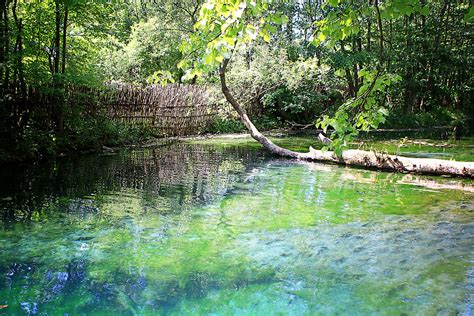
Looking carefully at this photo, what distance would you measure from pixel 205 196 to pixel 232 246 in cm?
226

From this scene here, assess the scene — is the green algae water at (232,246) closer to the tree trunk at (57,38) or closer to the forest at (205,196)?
the forest at (205,196)

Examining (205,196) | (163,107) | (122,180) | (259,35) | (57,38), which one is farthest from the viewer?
(163,107)

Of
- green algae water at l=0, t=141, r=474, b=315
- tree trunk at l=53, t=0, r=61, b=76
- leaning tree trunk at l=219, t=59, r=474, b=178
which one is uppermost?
tree trunk at l=53, t=0, r=61, b=76

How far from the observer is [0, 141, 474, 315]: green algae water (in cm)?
293

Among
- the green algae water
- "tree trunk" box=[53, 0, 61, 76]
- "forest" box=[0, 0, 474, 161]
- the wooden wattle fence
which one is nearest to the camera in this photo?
"forest" box=[0, 0, 474, 161]

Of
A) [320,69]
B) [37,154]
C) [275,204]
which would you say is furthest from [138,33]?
[275,204]

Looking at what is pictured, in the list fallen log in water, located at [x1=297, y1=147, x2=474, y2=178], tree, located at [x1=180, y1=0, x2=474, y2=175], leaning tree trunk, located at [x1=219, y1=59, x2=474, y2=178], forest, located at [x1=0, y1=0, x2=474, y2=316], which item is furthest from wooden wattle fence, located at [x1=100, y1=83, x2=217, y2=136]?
tree, located at [x1=180, y1=0, x2=474, y2=175]

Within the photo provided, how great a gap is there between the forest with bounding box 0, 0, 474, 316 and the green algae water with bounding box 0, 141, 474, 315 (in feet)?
0.07

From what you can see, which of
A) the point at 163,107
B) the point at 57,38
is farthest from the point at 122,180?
the point at 163,107

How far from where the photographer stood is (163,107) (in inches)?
580

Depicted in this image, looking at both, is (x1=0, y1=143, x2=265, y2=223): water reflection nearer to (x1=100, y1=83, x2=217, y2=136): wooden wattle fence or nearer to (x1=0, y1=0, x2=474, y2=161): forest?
(x1=0, y1=0, x2=474, y2=161): forest

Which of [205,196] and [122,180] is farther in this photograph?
[122,180]

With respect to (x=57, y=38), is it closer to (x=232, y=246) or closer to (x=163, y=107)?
(x=163, y=107)

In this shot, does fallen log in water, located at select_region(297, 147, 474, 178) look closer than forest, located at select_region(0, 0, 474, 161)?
No
